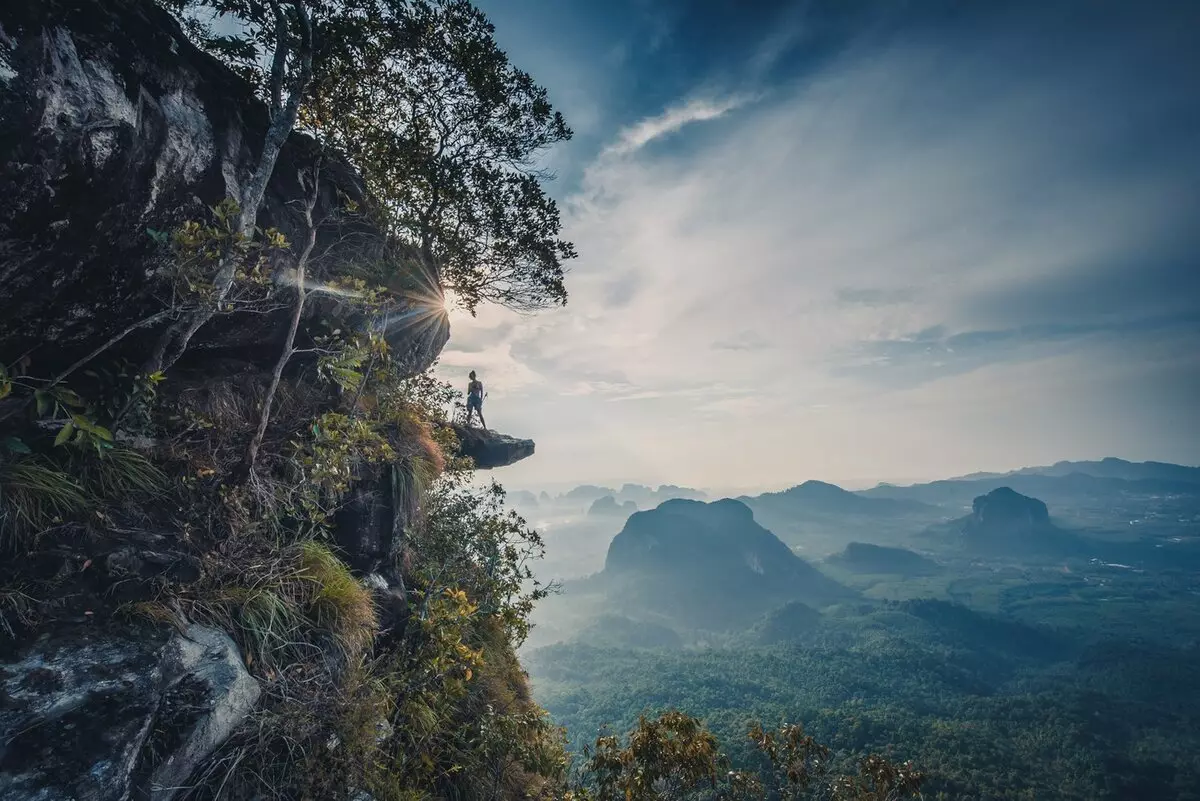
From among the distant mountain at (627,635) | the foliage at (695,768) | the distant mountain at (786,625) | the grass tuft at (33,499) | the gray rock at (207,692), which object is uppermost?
the grass tuft at (33,499)

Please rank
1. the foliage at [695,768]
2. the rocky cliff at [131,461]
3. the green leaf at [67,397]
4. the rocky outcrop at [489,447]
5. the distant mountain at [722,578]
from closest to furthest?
the rocky cliff at [131,461] → the green leaf at [67,397] → the foliage at [695,768] → the rocky outcrop at [489,447] → the distant mountain at [722,578]

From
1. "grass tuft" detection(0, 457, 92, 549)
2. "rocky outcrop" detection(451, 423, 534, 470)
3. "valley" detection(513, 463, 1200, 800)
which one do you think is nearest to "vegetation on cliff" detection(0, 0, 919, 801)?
"grass tuft" detection(0, 457, 92, 549)

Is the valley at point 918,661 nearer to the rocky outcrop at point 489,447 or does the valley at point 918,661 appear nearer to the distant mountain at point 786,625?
the distant mountain at point 786,625

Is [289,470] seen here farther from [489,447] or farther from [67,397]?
[489,447]

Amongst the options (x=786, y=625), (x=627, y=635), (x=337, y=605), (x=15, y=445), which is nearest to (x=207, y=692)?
(x=337, y=605)

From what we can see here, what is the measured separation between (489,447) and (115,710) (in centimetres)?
1159

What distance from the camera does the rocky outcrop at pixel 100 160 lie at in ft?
13.2

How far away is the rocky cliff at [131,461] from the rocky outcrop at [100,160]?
0.8 inches

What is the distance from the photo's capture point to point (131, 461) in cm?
513

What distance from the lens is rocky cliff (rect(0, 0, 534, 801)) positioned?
3.63 metres

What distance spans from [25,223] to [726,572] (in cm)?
19896

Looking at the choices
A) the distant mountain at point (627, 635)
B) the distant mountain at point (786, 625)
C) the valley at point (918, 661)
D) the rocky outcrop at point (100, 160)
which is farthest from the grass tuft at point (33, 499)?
the distant mountain at point (627, 635)

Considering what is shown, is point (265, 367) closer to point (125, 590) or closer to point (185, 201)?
point (185, 201)

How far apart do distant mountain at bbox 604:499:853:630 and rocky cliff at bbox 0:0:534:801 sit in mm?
174913
